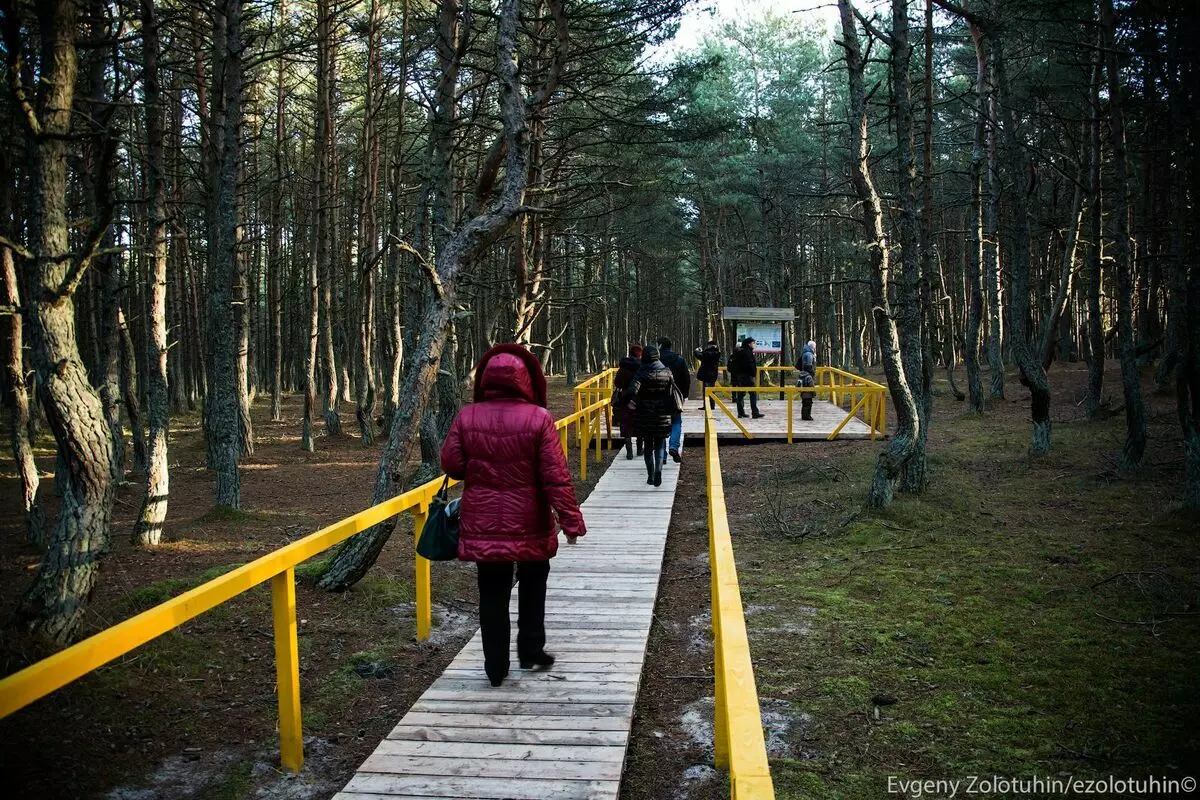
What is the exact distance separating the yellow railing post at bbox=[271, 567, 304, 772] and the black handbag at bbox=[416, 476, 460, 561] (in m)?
0.84

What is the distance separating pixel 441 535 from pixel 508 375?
985 millimetres

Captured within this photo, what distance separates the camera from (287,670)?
13.2ft

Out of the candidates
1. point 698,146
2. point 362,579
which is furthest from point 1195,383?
point 698,146

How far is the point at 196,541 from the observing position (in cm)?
958

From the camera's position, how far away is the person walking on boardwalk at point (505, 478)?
15.1 feet

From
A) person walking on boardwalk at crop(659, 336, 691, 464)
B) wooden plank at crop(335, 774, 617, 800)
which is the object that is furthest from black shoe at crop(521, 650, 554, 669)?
person walking on boardwalk at crop(659, 336, 691, 464)

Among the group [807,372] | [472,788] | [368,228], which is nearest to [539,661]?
[472,788]

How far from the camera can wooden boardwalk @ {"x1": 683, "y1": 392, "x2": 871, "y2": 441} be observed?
677 inches

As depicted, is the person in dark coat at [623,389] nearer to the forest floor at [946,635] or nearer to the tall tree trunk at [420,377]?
the forest floor at [946,635]

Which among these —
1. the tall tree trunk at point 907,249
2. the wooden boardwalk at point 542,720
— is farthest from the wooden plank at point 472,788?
the tall tree trunk at point 907,249

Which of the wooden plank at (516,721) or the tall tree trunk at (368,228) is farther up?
the tall tree trunk at (368,228)

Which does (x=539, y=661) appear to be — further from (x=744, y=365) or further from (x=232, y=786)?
(x=744, y=365)

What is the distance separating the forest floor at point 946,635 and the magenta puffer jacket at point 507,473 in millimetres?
1268

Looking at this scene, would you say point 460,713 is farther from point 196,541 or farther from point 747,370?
point 747,370
